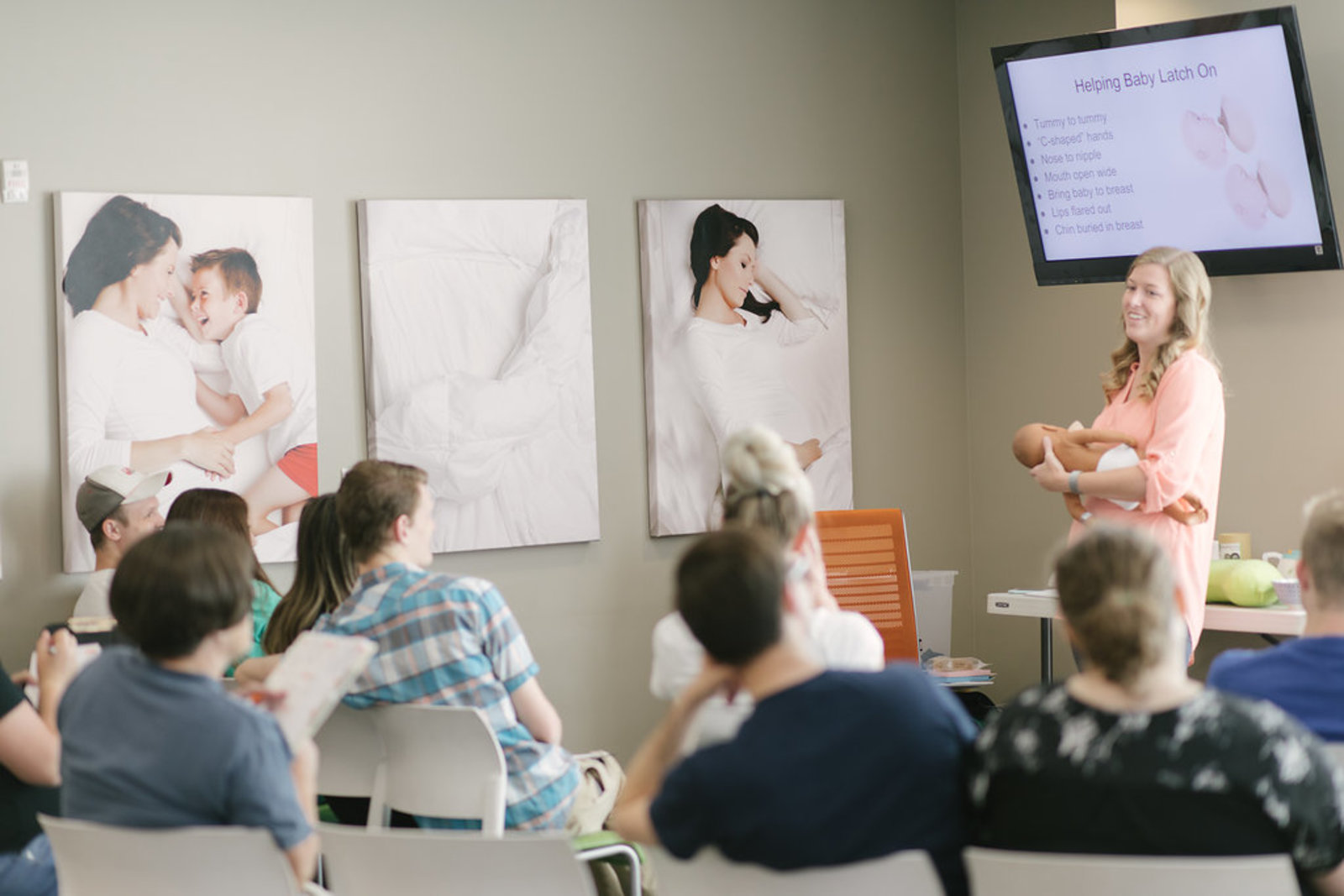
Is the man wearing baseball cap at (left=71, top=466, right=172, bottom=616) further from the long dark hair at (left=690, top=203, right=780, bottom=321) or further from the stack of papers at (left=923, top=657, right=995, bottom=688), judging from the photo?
the stack of papers at (left=923, top=657, right=995, bottom=688)

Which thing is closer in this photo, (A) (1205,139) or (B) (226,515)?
(B) (226,515)

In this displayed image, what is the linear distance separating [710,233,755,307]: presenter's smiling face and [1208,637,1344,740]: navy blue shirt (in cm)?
324

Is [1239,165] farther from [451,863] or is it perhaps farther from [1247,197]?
[451,863]

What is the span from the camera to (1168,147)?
168 inches

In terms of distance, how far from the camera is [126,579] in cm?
214

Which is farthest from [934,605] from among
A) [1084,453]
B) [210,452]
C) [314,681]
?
[314,681]

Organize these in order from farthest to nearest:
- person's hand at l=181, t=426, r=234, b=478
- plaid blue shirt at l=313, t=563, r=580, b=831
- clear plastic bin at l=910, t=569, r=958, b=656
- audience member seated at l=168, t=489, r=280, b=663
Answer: clear plastic bin at l=910, t=569, r=958, b=656 → person's hand at l=181, t=426, r=234, b=478 → audience member seated at l=168, t=489, r=280, b=663 → plaid blue shirt at l=313, t=563, r=580, b=831

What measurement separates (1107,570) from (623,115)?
3594 millimetres

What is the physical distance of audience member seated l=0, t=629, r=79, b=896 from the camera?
8.25ft

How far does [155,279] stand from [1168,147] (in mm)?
3038

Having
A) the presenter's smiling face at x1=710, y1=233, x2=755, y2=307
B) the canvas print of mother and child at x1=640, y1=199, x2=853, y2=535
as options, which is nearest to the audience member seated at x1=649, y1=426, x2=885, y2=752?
the canvas print of mother and child at x1=640, y1=199, x2=853, y2=535

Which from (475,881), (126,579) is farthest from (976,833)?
(126,579)

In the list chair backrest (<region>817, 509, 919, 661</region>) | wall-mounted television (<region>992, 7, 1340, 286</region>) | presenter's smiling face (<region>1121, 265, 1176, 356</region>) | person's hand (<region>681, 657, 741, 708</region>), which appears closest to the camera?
person's hand (<region>681, 657, 741, 708</region>)

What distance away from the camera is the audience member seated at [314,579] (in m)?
3.31
